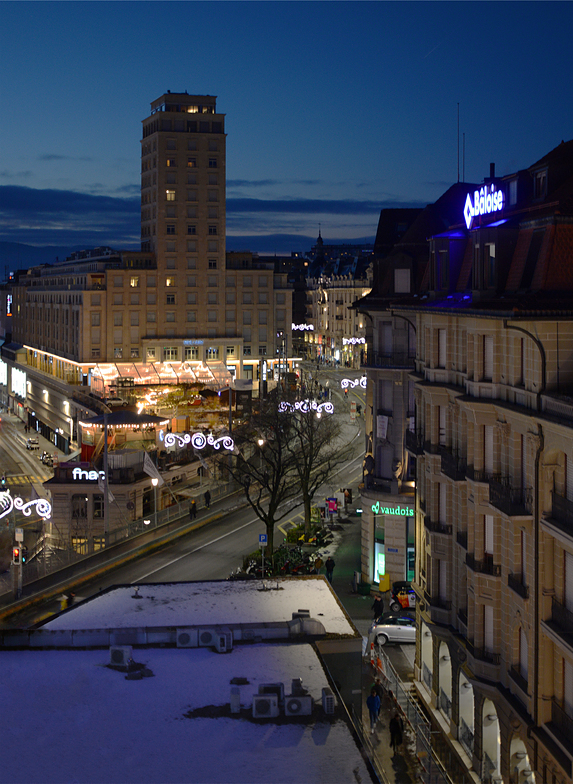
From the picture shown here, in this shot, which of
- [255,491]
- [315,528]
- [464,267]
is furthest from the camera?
[255,491]

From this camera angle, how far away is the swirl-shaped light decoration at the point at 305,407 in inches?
2953

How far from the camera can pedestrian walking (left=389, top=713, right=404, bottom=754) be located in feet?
103

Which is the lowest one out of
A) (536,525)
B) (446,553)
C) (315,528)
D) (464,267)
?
(315,528)

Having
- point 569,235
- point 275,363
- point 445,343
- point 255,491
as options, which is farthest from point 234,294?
point 569,235

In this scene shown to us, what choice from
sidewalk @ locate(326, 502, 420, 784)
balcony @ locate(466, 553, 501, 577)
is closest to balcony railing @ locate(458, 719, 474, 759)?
sidewalk @ locate(326, 502, 420, 784)

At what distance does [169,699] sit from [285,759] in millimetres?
4258

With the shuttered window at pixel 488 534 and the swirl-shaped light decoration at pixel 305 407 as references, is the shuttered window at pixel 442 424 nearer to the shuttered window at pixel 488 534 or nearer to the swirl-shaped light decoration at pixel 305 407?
the shuttered window at pixel 488 534

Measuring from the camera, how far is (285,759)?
2045 centimetres

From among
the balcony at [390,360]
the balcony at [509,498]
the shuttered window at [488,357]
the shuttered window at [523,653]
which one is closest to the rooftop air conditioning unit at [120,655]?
the shuttered window at [523,653]

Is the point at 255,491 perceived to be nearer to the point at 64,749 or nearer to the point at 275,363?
the point at 64,749

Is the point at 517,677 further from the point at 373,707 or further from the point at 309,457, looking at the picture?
the point at 309,457

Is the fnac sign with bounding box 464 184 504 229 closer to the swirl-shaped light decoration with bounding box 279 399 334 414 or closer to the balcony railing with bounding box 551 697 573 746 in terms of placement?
the balcony railing with bounding box 551 697 573 746

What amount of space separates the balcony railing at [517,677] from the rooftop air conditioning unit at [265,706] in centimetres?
799

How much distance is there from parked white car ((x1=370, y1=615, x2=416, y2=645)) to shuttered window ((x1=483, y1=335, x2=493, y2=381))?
50.3 ft
